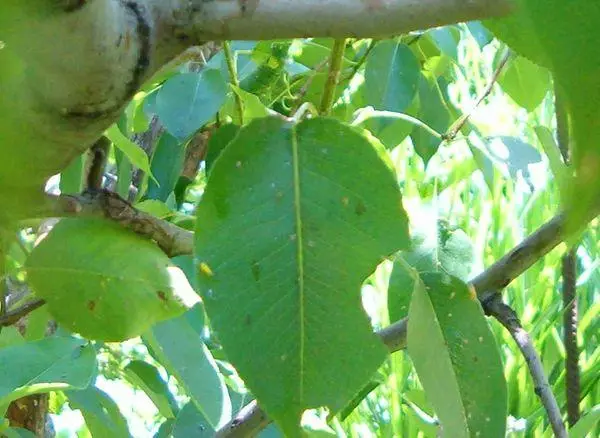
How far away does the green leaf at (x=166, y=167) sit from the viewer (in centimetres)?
86

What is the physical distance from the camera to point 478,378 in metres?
0.45

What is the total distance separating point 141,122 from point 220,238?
70 cm

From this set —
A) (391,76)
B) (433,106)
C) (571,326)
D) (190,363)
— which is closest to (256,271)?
(190,363)

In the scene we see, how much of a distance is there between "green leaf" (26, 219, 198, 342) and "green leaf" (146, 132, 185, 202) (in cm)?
45

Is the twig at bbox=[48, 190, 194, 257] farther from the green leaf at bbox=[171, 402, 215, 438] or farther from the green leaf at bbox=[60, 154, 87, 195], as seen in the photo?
the green leaf at bbox=[171, 402, 215, 438]

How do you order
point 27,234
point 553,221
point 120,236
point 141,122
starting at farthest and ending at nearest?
point 141,122, point 27,234, point 553,221, point 120,236

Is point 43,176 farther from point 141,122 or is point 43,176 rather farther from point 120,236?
point 141,122

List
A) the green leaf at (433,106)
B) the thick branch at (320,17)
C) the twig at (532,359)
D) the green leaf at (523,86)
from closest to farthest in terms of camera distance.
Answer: the thick branch at (320,17) < the twig at (532,359) < the green leaf at (523,86) < the green leaf at (433,106)

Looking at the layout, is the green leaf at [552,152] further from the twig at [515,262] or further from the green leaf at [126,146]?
the green leaf at [126,146]

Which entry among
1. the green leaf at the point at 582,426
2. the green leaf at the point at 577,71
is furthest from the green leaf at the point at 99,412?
the green leaf at the point at 577,71

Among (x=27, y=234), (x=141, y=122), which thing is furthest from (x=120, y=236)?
(x=141, y=122)

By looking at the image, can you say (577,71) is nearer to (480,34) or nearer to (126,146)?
(126,146)

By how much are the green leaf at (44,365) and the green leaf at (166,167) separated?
0.31 meters

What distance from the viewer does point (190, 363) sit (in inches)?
22.7
